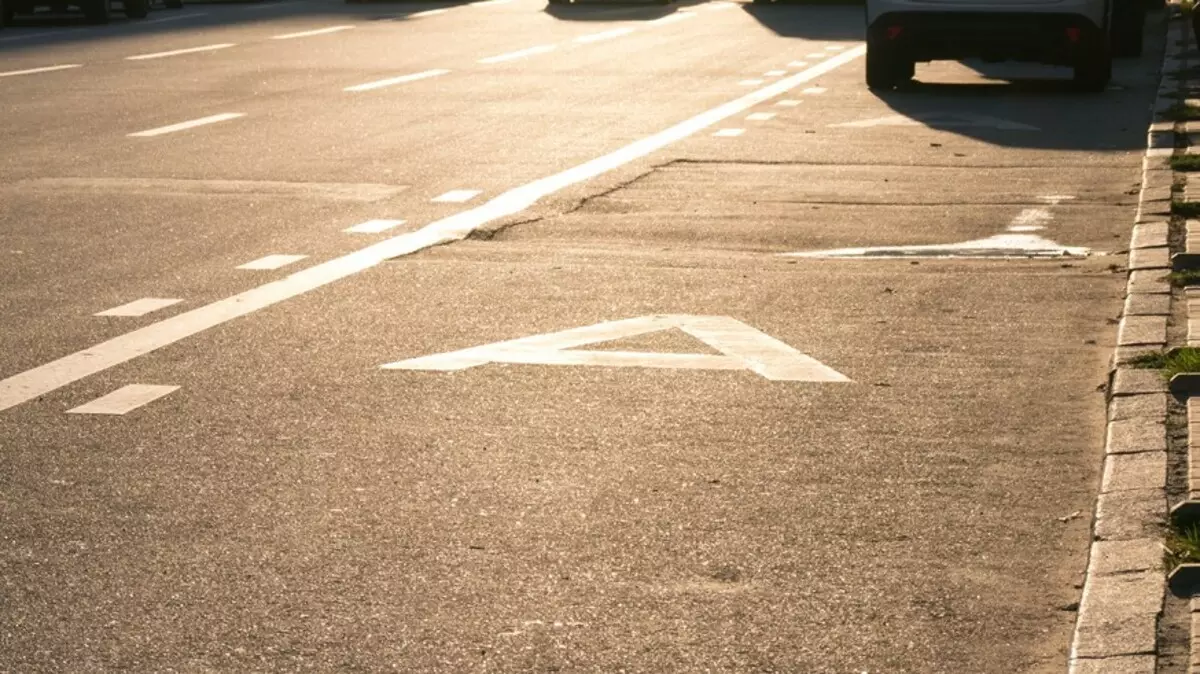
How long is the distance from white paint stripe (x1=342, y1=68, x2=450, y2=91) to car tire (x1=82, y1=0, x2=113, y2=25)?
39.5 ft

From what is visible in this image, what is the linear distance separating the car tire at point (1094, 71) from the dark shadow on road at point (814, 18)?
8.60 m

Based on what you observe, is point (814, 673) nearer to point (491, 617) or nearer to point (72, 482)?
point (491, 617)

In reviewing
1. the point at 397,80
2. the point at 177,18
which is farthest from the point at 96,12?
the point at 397,80

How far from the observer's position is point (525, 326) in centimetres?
801

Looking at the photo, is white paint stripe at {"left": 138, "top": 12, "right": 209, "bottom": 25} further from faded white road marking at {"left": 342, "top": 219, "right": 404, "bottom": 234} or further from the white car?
faded white road marking at {"left": 342, "top": 219, "right": 404, "bottom": 234}

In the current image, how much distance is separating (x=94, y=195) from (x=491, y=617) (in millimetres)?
7673

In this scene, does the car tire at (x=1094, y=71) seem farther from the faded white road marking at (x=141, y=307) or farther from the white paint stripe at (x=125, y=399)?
the white paint stripe at (x=125, y=399)

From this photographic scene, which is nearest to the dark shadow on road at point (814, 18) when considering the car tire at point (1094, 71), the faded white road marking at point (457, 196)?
the car tire at point (1094, 71)

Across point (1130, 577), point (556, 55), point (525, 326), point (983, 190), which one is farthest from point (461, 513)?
point (556, 55)

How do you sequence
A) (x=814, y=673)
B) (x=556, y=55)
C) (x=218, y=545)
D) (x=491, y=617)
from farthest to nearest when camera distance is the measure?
1. (x=556, y=55)
2. (x=218, y=545)
3. (x=491, y=617)
4. (x=814, y=673)

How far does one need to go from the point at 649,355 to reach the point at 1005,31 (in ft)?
34.2

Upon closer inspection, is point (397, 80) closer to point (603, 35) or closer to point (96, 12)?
point (603, 35)

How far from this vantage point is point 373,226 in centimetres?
1072

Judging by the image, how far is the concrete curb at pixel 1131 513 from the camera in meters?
4.44
